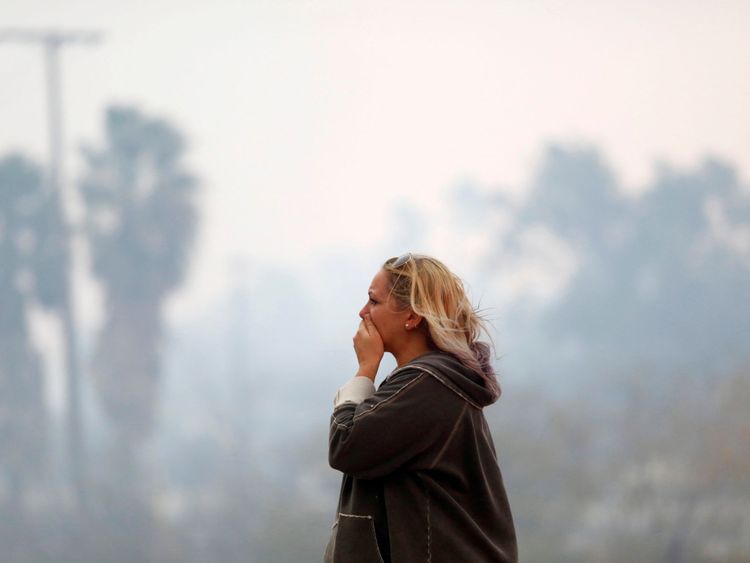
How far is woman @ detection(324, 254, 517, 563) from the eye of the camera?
1771 mm

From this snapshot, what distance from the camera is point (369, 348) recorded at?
74.6 inches

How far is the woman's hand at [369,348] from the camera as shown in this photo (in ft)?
6.18

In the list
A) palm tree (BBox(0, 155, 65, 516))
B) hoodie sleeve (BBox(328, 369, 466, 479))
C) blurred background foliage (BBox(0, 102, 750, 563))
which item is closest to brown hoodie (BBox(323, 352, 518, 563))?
hoodie sleeve (BBox(328, 369, 466, 479))

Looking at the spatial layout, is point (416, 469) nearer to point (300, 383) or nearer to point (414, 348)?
point (414, 348)

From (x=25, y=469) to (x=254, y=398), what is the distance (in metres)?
1.13

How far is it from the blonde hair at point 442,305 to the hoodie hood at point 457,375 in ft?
0.04

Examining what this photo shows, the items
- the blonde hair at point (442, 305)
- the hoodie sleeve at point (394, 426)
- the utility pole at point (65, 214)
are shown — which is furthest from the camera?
the utility pole at point (65, 214)

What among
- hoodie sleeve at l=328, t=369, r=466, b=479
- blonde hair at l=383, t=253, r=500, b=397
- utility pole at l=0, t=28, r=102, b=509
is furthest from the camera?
utility pole at l=0, t=28, r=102, b=509

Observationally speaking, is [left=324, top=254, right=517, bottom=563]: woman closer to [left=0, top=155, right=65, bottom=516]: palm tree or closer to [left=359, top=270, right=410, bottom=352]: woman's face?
[left=359, top=270, right=410, bottom=352]: woman's face

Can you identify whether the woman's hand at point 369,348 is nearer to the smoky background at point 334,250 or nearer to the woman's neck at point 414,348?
the woman's neck at point 414,348

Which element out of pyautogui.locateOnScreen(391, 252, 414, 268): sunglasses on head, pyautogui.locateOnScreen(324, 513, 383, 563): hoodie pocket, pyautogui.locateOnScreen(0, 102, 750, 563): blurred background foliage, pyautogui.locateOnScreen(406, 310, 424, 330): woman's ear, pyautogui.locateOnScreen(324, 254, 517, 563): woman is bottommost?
pyautogui.locateOnScreen(324, 513, 383, 563): hoodie pocket

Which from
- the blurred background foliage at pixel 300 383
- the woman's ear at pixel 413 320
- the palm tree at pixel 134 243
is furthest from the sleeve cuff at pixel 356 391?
the palm tree at pixel 134 243

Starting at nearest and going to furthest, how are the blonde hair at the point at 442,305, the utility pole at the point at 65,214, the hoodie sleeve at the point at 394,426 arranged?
the hoodie sleeve at the point at 394,426, the blonde hair at the point at 442,305, the utility pole at the point at 65,214

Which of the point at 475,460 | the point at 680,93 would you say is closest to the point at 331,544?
the point at 475,460
